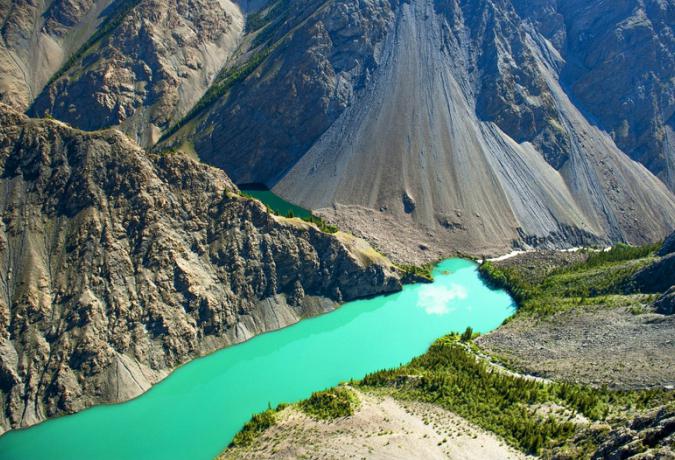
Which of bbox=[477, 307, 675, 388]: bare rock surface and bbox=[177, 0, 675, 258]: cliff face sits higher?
bbox=[177, 0, 675, 258]: cliff face

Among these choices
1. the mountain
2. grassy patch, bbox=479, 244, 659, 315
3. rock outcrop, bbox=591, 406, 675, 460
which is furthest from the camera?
the mountain

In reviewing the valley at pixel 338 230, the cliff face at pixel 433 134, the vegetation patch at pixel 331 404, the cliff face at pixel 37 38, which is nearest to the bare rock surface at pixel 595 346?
the valley at pixel 338 230

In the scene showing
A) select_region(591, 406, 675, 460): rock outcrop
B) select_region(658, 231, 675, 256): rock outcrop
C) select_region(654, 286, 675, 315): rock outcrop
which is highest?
select_region(658, 231, 675, 256): rock outcrop

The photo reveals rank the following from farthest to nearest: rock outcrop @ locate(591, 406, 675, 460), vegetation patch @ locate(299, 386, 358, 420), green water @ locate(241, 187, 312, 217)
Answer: green water @ locate(241, 187, 312, 217) < vegetation patch @ locate(299, 386, 358, 420) < rock outcrop @ locate(591, 406, 675, 460)

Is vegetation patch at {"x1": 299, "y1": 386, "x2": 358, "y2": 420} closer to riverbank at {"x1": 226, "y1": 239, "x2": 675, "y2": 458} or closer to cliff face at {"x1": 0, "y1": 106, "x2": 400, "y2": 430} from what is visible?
riverbank at {"x1": 226, "y1": 239, "x2": 675, "y2": 458}

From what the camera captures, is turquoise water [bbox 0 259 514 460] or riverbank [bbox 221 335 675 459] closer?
riverbank [bbox 221 335 675 459]

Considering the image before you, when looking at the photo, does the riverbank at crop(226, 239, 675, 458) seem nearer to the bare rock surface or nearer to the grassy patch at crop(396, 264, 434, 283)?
the bare rock surface

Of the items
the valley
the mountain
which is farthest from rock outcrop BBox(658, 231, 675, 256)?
the mountain

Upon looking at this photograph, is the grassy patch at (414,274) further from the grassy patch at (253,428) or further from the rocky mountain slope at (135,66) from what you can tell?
the rocky mountain slope at (135,66)
